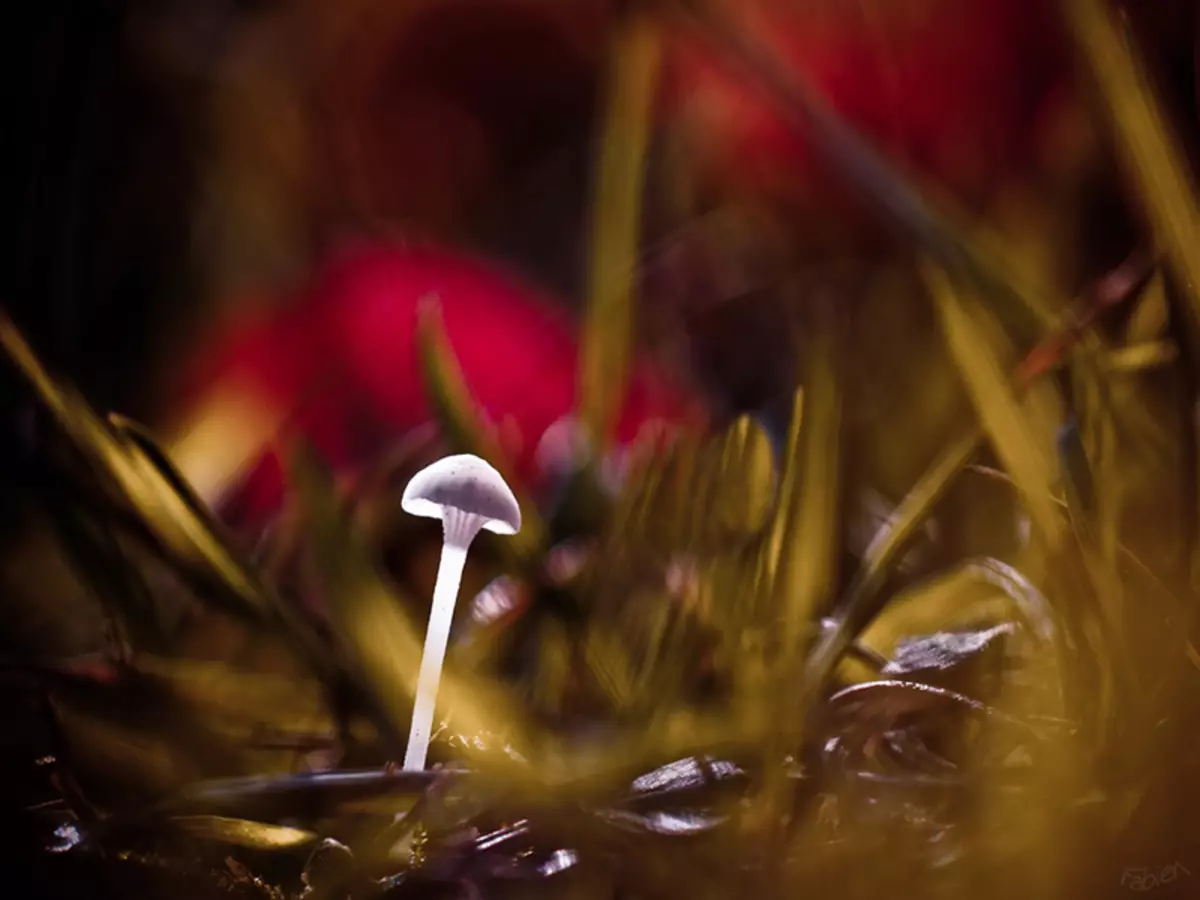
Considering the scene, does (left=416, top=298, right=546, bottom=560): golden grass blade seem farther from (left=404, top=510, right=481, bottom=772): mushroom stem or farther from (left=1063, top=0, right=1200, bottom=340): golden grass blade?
(left=1063, top=0, right=1200, bottom=340): golden grass blade

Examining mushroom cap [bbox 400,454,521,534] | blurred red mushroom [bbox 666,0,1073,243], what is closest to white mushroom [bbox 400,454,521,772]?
mushroom cap [bbox 400,454,521,534]

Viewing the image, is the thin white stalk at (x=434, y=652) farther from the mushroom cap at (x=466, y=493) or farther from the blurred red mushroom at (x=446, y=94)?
Result: the blurred red mushroom at (x=446, y=94)

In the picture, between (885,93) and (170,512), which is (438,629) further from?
(885,93)

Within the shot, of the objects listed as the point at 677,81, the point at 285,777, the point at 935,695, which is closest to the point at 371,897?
the point at 285,777

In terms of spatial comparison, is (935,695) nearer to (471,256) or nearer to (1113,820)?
(1113,820)

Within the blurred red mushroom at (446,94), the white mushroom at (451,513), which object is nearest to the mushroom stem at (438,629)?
the white mushroom at (451,513)

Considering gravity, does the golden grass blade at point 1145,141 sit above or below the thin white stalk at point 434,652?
above

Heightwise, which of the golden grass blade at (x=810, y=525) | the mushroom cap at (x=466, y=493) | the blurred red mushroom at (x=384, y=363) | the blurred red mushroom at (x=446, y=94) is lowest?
the golden grass blade at (x=810, y=525)
